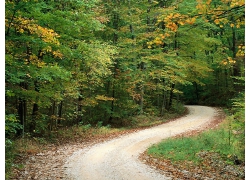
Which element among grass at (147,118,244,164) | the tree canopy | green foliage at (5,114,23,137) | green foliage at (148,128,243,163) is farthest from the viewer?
green foliage at (148,128,243,163)

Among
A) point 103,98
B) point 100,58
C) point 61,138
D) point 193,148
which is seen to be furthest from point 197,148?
point 103,98

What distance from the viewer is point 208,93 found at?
36.4 meters

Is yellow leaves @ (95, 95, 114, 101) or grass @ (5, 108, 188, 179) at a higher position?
yellow leaves @ (95, 95, 114, 101)

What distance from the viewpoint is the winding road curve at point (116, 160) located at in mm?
8438

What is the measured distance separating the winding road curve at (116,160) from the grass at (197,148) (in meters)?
1.19

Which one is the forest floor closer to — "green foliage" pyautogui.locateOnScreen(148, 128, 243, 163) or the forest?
"green foliage" pyautogui.locateOnScreen(148, 128, 243, 163)

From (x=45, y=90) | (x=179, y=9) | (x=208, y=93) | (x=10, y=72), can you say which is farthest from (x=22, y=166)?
(x=208, y=93)

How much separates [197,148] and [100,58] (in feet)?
24.3

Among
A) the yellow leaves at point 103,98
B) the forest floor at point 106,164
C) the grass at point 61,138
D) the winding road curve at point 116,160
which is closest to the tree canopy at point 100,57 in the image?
the yellow leaves at point 103,98

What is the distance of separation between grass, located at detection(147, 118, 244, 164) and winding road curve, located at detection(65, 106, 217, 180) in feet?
3.91

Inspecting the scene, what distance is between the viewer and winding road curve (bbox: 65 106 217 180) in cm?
844

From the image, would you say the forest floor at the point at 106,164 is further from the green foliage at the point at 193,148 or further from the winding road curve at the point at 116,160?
the green foliage at the point at 193,148

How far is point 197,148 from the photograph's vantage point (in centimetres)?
1140

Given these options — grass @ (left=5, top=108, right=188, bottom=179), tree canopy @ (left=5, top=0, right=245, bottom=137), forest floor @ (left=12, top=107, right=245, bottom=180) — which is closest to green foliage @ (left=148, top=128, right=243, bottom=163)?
forest floor @ (left=12, top=107, right=245, bottom=180)
